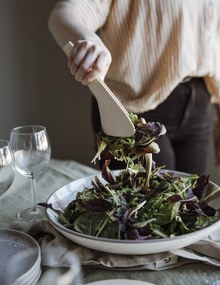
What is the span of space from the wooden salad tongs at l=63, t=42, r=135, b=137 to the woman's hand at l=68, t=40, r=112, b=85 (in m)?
0.02

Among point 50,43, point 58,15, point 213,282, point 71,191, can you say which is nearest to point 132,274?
point 213,282

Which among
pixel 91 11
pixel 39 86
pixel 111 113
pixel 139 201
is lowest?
pixel 39 86

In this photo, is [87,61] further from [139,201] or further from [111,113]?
[139,201]

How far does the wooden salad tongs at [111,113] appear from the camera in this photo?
Answer: 2.12ft

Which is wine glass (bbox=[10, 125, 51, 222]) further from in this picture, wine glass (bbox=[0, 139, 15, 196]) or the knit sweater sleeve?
the knit sweater sleeve

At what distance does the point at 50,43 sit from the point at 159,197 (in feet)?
3.89

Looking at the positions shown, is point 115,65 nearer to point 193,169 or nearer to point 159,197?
point 193,169

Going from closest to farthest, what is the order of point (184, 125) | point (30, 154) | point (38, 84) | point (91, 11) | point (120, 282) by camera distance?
point (120, 282) < point (30, 154) < point (91, 11) < point (184, 125) < point (38, 84)

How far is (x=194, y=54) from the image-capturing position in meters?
1.08

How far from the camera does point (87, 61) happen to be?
27.1 inches

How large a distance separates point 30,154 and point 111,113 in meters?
0.19

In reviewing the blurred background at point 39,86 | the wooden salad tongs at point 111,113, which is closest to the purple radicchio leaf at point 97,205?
the wooden salad tongs at point 111,113

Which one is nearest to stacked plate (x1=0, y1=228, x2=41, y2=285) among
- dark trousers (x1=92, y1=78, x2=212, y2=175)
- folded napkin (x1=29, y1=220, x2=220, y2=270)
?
folded napkin (x1=29, y1=220, x2=220, y2=270)

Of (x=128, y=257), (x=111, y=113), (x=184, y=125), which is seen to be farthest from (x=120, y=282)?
(x=184, y=125)
